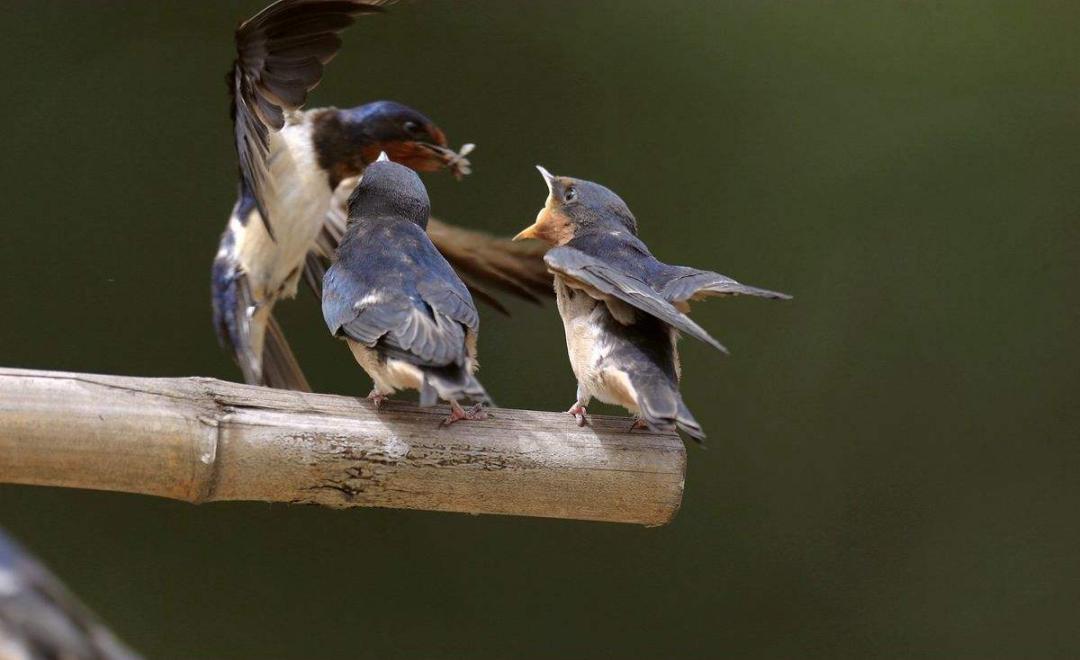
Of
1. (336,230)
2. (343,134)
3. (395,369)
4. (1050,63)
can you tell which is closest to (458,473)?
(395,369)

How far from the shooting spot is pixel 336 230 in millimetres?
2438

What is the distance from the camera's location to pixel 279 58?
6.10ft

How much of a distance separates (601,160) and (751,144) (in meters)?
0.33

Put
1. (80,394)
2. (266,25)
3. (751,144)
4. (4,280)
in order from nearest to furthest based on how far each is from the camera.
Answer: (80,394) < (266,25) < (4,280) < (751,144)

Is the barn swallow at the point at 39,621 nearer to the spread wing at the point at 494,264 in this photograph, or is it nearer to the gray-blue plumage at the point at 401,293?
the gray-blue plumage at the point at 401,293

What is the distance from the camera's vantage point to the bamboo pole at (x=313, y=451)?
1.33m

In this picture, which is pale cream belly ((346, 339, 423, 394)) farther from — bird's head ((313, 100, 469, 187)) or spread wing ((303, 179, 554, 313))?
bird's head ((313, 100, 469, 187))

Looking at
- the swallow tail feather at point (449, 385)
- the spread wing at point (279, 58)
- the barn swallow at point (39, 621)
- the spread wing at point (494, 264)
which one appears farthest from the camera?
the spread wing at point (494, 264)

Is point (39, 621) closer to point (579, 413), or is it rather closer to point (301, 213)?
point (579, 413)

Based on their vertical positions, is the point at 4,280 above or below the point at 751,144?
below

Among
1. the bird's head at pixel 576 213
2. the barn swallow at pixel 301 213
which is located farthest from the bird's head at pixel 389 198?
the barn swallow at pixel 301 213

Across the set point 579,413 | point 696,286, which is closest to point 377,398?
point 579,413

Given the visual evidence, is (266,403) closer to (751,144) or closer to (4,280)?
(4,280)

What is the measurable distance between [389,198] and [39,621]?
0.97 metres
